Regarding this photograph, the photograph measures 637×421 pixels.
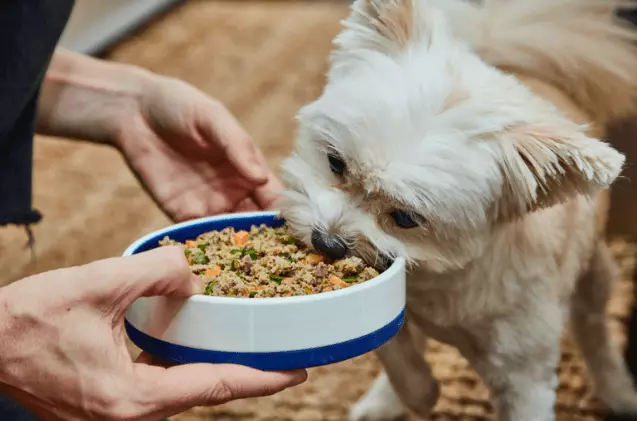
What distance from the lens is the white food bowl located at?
864 millimetres

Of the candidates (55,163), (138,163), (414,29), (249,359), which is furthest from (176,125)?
(55,163)

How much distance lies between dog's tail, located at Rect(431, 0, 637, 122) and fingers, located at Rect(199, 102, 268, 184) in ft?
1.24

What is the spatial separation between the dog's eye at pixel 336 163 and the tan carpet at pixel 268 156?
2.39 ft

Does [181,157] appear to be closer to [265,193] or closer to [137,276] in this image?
[265,193]

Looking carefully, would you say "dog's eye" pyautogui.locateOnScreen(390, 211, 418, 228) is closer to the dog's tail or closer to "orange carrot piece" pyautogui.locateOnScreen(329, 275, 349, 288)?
"orange carrot piece" pyautogui.locateOnScreen(329, 275, 349, 288)

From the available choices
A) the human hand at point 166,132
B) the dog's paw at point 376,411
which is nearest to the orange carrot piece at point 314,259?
the human hand at point 166,132

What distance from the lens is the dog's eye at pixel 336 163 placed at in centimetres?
104

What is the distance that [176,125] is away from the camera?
133 centimetres

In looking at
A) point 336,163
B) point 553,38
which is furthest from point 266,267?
point 553,38

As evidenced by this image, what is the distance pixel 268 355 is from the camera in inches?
35.1

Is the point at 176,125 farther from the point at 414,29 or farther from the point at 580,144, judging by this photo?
the point at 580,144

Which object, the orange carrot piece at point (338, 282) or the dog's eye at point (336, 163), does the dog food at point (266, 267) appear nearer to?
the orange carrot piece at point (338, 282)

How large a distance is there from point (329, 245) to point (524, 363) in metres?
0.41

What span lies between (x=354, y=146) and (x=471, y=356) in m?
0.47
